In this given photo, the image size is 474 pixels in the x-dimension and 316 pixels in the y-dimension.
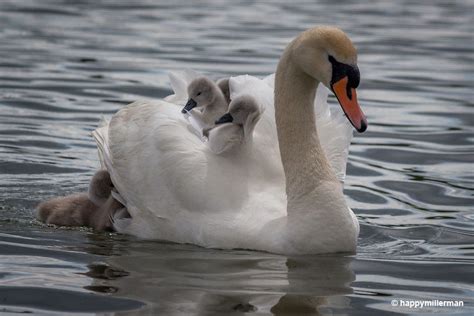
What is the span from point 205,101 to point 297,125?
3.49 feet

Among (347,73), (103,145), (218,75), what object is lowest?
(218,75)

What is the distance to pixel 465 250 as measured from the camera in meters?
8.61

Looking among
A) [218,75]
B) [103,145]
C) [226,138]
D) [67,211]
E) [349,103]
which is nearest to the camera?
[349,103]

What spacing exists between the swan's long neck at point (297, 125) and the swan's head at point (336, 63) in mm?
200

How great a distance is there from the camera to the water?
287 inches

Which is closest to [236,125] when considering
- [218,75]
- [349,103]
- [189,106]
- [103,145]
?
[189,106]

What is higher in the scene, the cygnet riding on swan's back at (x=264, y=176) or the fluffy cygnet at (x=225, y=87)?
the fluffy cygnet at (x=225, y=87)

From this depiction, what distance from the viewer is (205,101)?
9289 millimetres

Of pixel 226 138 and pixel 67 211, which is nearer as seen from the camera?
pixel 226 138

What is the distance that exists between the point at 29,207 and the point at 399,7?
1546 cm

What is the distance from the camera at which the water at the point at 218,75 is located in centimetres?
729

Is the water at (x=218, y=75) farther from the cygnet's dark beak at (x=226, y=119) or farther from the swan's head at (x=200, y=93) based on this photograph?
the swan's head at (x=200, y=93)

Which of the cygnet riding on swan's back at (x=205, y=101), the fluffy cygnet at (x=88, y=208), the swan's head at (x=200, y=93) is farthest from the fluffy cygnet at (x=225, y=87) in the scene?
the fluffy cygnet at (x=88, y=208)

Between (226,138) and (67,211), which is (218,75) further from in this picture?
(226,138)
